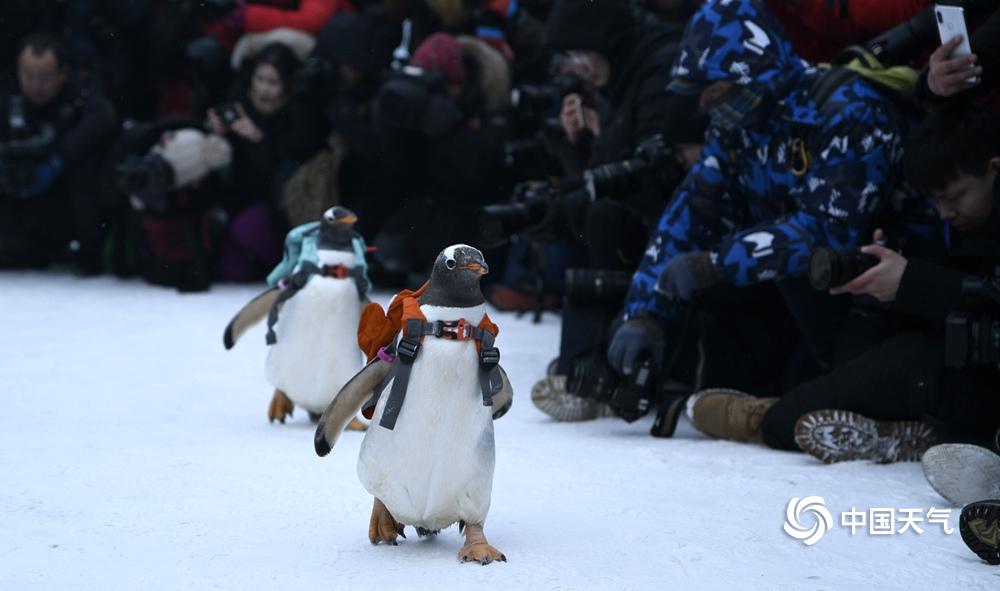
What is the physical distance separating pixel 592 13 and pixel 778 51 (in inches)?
44.7

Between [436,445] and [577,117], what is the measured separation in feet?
9.35

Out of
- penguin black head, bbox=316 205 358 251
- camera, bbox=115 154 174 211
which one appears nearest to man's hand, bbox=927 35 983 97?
penguin black head, bbox=316 205 358 251

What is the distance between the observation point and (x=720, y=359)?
404 cm

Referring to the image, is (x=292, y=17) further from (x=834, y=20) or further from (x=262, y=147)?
(x=834, y=20)

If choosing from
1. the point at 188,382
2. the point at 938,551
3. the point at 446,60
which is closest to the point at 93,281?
the point at 446,60

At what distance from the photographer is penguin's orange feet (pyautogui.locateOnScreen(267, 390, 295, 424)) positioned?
3.82m

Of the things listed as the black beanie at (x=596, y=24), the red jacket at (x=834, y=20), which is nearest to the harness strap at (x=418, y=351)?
the red jacket at (x=834, y=20)

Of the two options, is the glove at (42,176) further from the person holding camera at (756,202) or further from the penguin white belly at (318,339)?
the person holding camera at (756,202)

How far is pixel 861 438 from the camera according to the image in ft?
10.9

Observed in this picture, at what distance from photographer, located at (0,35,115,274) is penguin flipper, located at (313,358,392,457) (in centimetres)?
497

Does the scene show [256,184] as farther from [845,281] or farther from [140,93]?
[845,281]

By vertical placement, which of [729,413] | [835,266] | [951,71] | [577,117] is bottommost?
[729,413]

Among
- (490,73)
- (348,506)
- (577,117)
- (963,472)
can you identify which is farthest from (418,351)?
(490,73)

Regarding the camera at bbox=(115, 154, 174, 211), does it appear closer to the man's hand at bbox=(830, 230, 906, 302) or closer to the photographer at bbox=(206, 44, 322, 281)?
the photographer at bbox=(206, 44, 322, 281)
